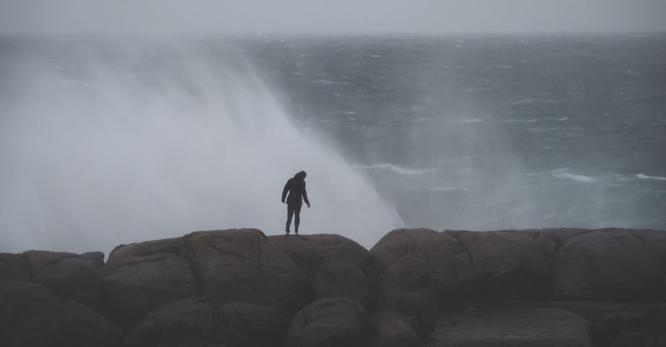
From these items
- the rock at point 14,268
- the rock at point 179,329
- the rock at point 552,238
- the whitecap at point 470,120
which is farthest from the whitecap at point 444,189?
the rock at point 14,268

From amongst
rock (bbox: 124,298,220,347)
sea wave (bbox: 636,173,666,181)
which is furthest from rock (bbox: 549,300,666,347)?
sea wave (bbox: 636,173,666,181)

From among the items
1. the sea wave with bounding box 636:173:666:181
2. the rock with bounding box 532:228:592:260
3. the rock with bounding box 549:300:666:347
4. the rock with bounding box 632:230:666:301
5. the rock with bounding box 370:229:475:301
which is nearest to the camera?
the rock with bounding box 549:300:666:347

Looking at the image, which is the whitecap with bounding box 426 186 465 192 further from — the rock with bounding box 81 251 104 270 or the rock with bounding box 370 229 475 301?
the rock with bounding box 81 251 104 270

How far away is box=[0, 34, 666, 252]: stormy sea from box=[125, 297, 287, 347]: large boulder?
26.5 m

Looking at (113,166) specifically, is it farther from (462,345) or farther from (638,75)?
(638,75)

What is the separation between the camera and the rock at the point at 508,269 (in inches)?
716

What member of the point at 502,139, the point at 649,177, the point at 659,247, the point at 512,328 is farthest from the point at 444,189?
the point at 512,328

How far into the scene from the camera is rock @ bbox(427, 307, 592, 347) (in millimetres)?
15062

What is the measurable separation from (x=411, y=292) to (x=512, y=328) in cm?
252

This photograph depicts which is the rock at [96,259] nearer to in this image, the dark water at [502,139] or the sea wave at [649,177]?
the dark water at [502,139]

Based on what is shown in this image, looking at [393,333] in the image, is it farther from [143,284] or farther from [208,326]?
[143,284]

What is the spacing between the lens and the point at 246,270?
674 inches

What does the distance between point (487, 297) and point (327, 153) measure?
1680 inches

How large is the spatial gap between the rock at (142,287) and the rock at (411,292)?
4.71m
